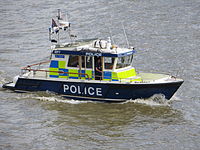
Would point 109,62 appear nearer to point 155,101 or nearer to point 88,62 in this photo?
point 88,62

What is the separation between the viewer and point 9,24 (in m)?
41.8

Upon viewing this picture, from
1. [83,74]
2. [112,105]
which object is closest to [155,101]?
[112,105]

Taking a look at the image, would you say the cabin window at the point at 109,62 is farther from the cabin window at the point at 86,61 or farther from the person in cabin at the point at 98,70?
the cabin window at the point at 86,61

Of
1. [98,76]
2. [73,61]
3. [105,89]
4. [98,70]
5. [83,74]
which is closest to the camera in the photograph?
[105,89]

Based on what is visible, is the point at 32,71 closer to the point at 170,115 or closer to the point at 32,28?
the point at 170,115

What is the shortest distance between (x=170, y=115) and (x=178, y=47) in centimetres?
1155

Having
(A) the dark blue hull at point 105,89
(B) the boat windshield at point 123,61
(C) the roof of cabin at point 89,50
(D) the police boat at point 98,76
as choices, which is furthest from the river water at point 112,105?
(C) the roof of cabin at point 89,50

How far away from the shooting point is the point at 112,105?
21844mm

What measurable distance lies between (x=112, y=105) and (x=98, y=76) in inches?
59.1

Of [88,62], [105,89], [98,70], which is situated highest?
[88,62]

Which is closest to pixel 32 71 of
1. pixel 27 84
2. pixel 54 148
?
pixel 27 84

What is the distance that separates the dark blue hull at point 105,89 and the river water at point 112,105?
1.15 ft

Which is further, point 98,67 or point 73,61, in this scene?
point 73,61

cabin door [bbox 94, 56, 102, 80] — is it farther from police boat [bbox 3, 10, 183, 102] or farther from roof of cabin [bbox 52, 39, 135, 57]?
roof of cabin [bbox 52, 39, 135, 57]
